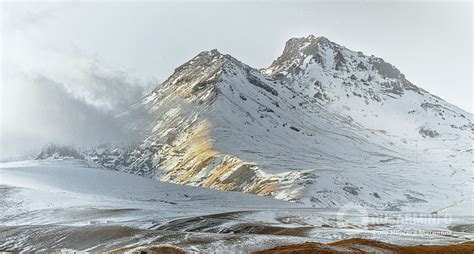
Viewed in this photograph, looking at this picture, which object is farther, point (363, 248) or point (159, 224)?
point (159, 224)

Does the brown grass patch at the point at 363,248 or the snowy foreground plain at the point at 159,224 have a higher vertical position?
the snowy foreground plain at the point at 159,224

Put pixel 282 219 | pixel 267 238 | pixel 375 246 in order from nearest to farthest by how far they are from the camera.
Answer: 1. pixel 375 246
2. pixel 267 238
3. pixel 282 219

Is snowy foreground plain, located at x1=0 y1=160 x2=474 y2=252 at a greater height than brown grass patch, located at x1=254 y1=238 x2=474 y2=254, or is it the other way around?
snowy foreground plain, located at x1=0 y1=160 x2=474 y2=252

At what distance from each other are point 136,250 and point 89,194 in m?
105

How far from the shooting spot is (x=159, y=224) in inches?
5157

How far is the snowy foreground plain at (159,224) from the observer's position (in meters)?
101

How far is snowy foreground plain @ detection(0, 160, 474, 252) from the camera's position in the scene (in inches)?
3989

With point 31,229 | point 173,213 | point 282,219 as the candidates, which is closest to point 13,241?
point 31,229

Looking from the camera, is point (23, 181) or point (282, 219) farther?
point (23, 181)

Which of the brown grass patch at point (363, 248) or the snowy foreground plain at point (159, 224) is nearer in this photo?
the brown grass patch at point (363, 248)

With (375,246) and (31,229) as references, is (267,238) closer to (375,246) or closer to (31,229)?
(375,246)

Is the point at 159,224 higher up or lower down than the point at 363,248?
higher up

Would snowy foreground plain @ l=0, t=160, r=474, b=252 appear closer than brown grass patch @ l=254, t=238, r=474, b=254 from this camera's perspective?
No

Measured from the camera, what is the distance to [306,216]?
148625 millimetres
